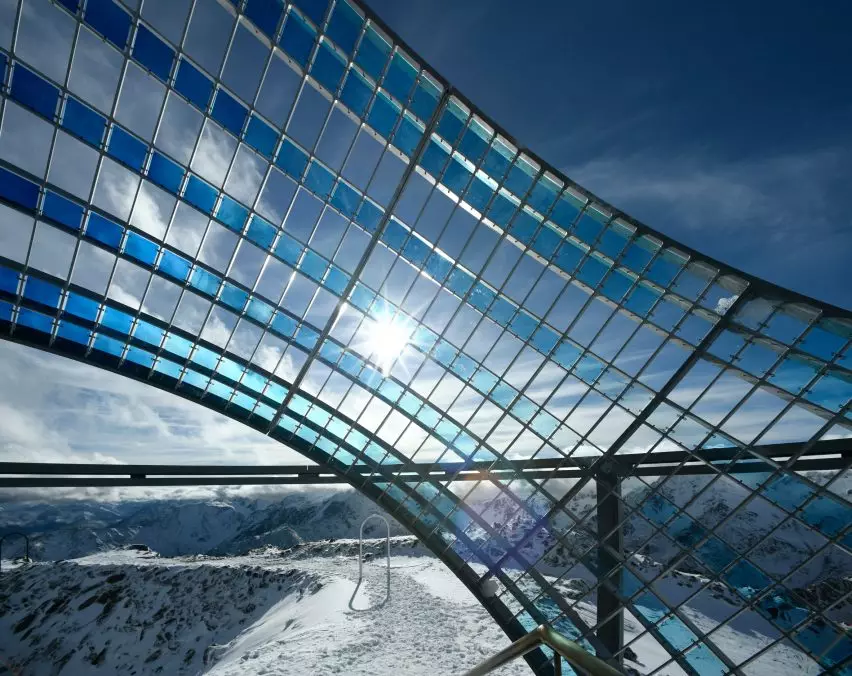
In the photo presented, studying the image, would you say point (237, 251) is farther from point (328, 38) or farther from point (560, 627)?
point (560, 627)

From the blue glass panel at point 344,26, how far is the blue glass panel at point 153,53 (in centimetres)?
469

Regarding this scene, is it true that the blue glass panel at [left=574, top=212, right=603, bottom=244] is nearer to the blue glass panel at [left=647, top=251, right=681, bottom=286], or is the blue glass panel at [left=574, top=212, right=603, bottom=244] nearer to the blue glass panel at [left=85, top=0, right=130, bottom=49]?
the blue glass panel at [left=647, top=251, right=681, bottom=286]

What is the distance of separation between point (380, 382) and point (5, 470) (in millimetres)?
12692

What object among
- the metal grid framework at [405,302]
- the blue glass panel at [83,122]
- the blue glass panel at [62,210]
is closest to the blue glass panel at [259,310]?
the metal grid framework at [405,302]

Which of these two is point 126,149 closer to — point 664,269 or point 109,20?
point 109,20

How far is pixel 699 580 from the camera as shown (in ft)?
175

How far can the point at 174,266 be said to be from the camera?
1786 centimetres

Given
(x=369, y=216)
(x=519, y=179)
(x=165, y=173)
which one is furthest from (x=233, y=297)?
(x=519, y=179)

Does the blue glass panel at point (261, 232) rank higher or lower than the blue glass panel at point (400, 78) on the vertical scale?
lower

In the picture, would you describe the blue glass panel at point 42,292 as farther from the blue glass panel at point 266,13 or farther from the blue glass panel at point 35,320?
the blue glass panel at point 266,13

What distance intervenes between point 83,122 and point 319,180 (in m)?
6.97

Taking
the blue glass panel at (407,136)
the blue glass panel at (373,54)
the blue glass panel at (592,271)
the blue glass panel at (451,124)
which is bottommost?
the blue glass panel at (592,271)

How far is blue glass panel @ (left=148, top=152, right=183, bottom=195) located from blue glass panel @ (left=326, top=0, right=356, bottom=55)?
6549 mm

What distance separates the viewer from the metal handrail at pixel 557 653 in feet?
9.53
